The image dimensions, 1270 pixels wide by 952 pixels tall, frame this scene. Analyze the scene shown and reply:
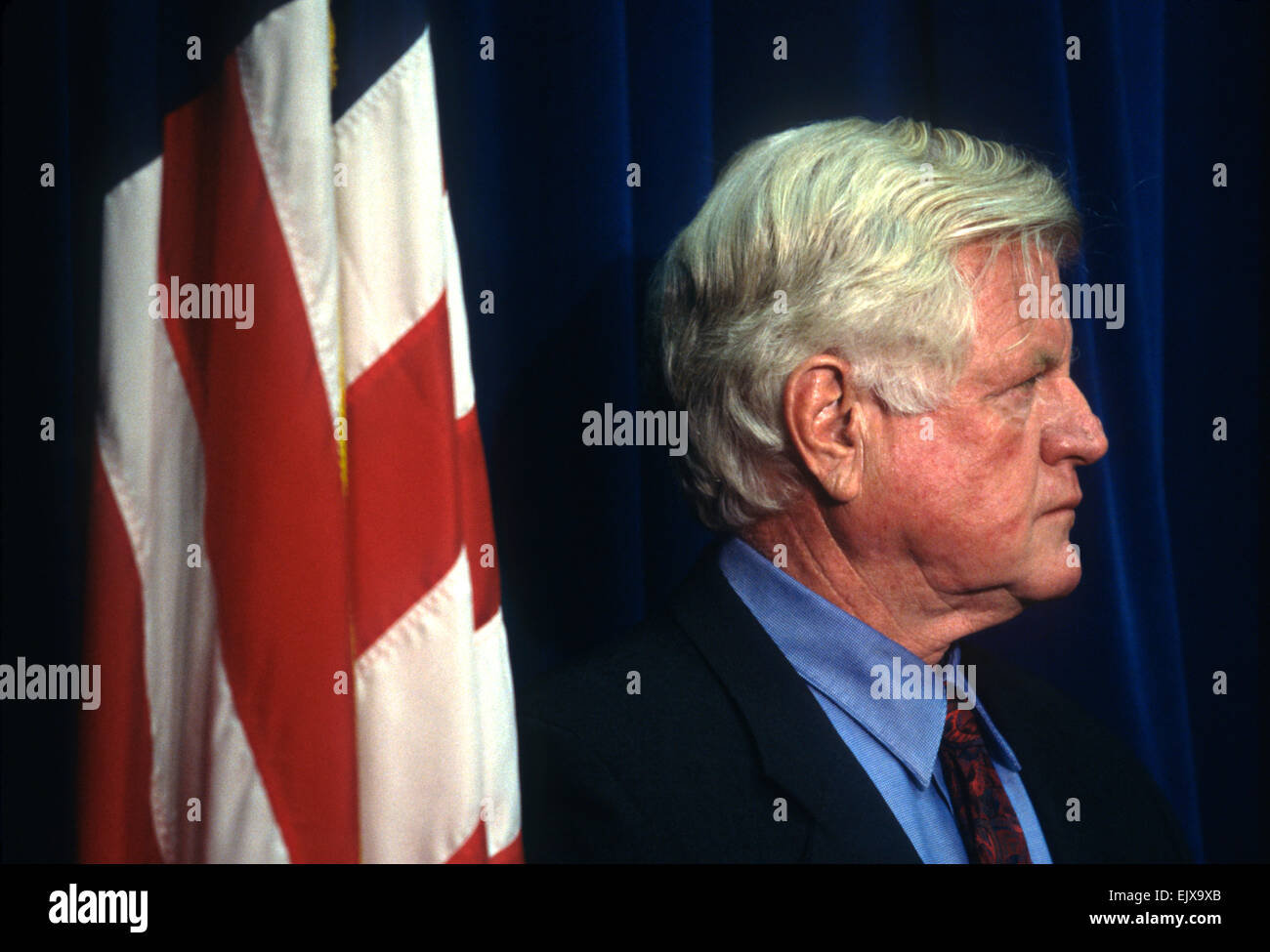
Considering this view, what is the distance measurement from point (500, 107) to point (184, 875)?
3.55 ft

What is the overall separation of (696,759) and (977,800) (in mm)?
328

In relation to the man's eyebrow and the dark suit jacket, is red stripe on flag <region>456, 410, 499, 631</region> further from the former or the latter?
the man's eyebrow

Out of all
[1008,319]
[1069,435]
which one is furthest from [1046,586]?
[1008,319]

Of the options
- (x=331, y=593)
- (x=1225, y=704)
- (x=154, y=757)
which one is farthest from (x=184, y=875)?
(x=1225, y=704)

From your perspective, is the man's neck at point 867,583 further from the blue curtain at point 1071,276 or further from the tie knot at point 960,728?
the blue curtain at point 1071,276

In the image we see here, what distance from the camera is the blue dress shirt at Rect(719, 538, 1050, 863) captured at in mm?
1294

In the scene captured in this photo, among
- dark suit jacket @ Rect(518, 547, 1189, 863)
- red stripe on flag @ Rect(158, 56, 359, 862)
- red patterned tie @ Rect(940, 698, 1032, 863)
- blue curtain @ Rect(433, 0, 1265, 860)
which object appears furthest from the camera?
blue curtain @ Rect(433, 0, 1265, 860)

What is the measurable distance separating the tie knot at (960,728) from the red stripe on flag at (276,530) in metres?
0.66

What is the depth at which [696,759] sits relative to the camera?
1.25 metres

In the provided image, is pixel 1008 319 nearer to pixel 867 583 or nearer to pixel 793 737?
pixel 867 583

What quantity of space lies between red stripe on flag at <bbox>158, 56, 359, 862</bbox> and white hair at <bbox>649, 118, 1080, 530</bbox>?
0.46 m

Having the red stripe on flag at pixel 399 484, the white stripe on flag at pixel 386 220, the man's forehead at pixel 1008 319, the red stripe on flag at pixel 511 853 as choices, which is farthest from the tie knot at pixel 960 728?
the white stripe on flag at pixel 386 220

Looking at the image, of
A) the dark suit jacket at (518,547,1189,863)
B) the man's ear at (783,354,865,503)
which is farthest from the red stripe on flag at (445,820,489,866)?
the man's ear at (783,354,865,503)

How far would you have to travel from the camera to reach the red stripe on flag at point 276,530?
3.56 feet
